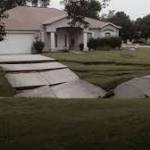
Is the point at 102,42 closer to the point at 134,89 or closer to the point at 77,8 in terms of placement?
the point at 134,89

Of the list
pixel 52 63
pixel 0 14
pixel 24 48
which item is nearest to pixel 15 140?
pixel 0 14

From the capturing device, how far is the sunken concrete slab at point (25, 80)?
1921 centimetres

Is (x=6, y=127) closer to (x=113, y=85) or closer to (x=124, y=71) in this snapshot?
(x=113, y=85)

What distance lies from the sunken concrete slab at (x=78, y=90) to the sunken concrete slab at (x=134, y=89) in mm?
729

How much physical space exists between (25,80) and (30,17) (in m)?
24.9

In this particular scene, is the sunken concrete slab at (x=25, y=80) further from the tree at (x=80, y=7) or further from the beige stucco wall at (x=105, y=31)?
the beige stucco wall at (x=105, y=31)

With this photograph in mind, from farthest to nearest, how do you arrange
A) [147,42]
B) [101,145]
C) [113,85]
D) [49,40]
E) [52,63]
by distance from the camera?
[147,42], [49,40], [52,63], [113,85], [101,145]

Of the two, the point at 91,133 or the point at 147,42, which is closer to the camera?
the point at 91,133

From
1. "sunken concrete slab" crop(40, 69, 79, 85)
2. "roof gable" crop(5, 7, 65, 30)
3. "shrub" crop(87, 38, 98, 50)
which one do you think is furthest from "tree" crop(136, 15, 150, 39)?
"sunken concrete slab" crop(40, 69, 79, 85)

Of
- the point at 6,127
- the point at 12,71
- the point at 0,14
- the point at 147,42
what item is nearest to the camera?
the point at 6,127

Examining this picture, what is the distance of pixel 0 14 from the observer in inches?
365

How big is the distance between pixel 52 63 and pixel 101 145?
61.8 ft

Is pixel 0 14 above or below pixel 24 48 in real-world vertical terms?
above

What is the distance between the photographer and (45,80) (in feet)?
67.5
